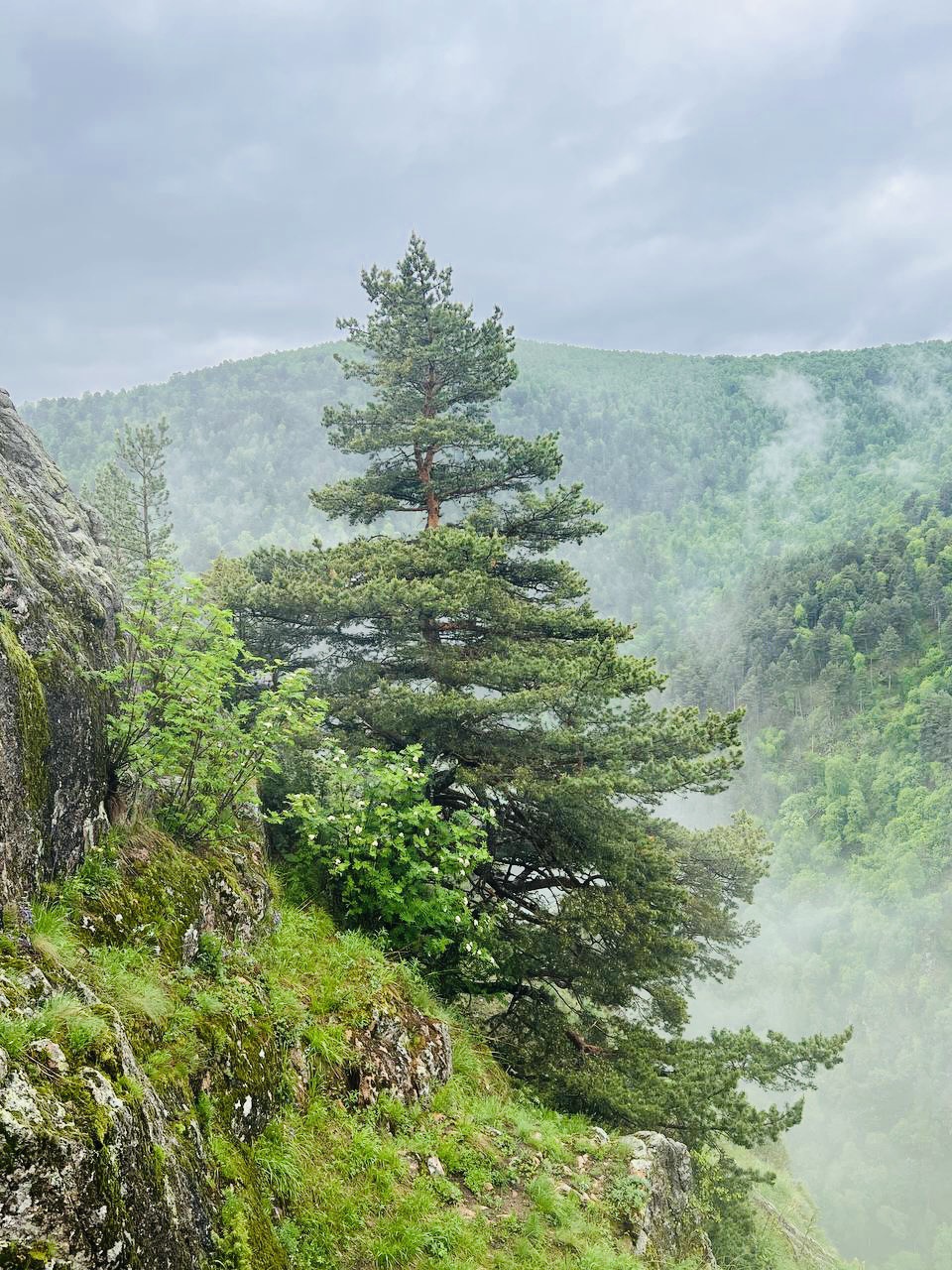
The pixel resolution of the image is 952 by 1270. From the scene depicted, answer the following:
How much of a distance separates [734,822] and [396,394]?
12.6 metres

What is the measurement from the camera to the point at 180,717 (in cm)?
661

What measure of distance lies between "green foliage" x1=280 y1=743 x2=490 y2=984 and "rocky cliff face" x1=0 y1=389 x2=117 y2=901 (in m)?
2.94

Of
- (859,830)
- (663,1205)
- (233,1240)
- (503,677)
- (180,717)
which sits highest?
(180,717)

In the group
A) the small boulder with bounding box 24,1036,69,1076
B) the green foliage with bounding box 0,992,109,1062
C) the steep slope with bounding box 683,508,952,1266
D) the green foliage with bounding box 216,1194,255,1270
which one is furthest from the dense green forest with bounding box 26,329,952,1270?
the small boulder with bounding box 24,1036,69,1076

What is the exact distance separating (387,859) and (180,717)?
3.74 meters

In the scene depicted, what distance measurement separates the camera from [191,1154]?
4.23 m

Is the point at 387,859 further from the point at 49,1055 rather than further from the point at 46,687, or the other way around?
the point at 49,1055

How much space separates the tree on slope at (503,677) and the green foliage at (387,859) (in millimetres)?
989

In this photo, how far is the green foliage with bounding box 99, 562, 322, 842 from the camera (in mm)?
6457

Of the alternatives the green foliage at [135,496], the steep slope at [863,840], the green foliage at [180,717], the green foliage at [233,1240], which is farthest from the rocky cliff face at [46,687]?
the steep slope at [863,840]

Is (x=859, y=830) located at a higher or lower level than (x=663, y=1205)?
lower

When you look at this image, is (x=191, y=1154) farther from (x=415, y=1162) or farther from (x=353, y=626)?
(x=353, y=626)

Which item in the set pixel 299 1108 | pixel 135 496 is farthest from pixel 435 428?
pixel 135 496

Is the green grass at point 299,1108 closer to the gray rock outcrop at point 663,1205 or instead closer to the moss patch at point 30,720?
the gray rock outcrop at point 663,1205
